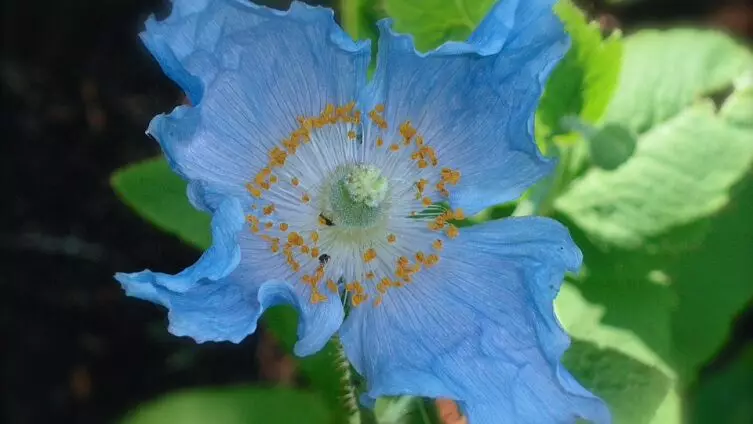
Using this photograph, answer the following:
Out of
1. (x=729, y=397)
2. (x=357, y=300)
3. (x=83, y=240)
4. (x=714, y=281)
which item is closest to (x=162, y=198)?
(x=357, y=300)

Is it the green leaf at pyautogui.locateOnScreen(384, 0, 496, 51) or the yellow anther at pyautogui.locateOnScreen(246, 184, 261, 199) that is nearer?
the yellow anther at pyautogui.locateOnScreen(246, 184, 261, 199)

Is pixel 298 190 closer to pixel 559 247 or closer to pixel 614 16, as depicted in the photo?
pixel 559 247

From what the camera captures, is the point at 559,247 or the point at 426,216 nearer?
the point at 559,247

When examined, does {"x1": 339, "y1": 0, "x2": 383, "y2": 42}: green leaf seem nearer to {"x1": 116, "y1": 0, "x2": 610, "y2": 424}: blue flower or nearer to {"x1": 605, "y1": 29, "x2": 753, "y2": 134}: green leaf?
{"x1": 116, "y1": 0, "x2": 610, "y2": 424}: blue flower

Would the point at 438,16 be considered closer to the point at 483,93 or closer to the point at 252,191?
the point at 483,93

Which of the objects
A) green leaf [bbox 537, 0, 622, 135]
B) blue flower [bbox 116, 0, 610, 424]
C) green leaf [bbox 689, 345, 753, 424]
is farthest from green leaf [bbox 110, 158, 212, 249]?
green leaf [bbox 689, 345, 753, 424]

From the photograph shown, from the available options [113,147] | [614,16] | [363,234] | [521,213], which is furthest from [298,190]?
[614,16]
